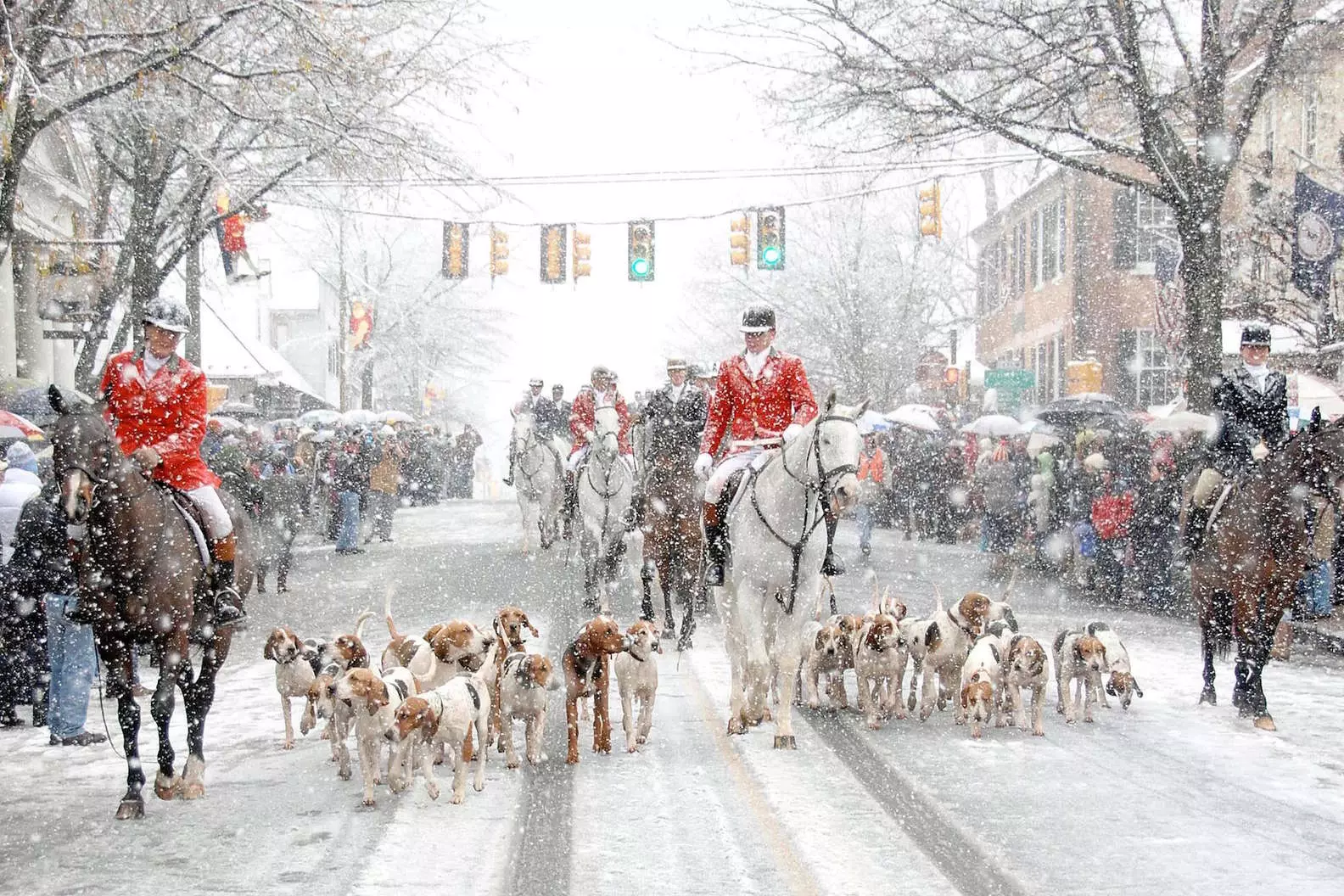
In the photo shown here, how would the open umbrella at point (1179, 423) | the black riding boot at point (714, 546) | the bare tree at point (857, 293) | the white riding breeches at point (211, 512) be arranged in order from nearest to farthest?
the white riding breeches at point (211, 512) → the black riding boot at point (714, 546) → the open umbrella at point (1179, 423) → the bare tree at point (857, 293)

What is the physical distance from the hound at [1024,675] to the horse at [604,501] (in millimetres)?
7533

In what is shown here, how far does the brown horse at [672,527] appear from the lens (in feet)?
48.8

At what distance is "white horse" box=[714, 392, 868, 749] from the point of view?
31.3 ft

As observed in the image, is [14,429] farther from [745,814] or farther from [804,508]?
[745,814]

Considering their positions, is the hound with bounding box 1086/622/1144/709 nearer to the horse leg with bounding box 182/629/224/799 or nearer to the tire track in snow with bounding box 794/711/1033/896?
the tire track in snow with bounding box 794/711/1033/896

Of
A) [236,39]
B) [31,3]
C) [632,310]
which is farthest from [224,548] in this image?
[632,310]

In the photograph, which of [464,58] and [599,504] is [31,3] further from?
[599,504]

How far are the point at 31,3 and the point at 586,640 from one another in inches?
379

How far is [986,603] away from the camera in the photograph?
10.2 meters

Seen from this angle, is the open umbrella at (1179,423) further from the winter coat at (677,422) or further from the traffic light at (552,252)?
the traffic light at (552,252)

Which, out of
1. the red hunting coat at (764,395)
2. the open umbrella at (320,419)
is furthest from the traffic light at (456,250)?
the red hunting coat at (764,395)

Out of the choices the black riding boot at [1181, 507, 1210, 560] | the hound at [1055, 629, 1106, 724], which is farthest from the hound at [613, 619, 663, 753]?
the black riding boot at [1181, 507, 1210, 560]

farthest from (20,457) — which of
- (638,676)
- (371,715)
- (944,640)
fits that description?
(944,640)

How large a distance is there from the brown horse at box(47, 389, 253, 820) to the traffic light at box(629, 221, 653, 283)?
944 inches
